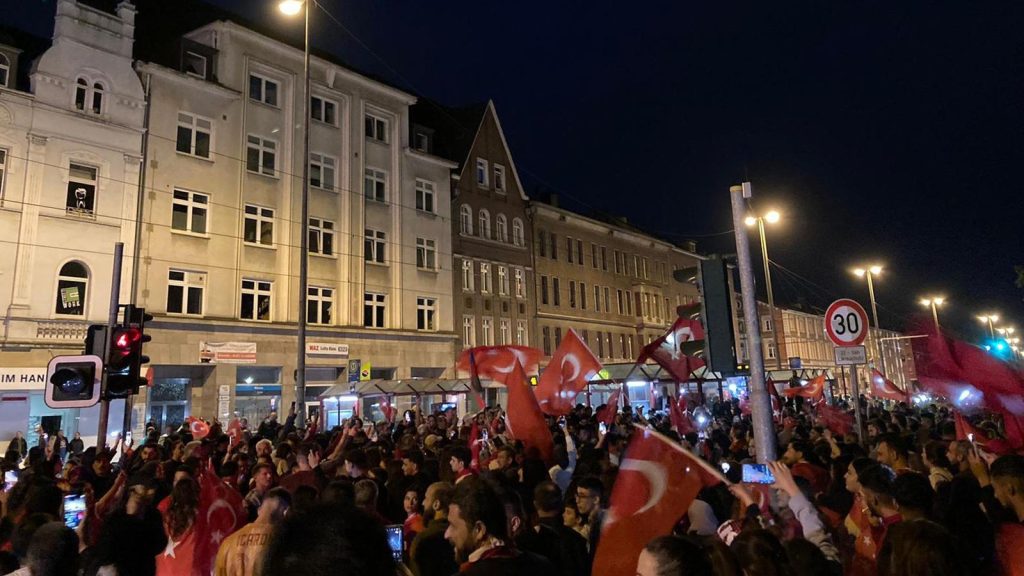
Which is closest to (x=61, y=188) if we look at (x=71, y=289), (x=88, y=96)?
(x=71, y=289)

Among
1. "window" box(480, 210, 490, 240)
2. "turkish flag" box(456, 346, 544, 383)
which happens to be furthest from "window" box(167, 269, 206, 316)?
"window" box(480, 210, 490, 240)

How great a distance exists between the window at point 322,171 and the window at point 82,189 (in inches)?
360

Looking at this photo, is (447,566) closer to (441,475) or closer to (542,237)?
(441,475)

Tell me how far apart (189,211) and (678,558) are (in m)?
27.7

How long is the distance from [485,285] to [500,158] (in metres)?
8.59

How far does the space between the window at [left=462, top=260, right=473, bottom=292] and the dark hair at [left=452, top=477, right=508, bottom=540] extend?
34.9m

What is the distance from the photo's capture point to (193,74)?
2753 cm

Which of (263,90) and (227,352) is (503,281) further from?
(227,352)

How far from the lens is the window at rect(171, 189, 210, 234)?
26.5m

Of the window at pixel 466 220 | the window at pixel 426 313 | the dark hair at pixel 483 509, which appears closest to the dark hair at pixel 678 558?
the dark hair at pixel 483 509

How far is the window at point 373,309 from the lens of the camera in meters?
33.0

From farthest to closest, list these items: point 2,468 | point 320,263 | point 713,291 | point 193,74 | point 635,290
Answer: point 635,290, point 320,263, point 193,74, point 2,468, point 713,291

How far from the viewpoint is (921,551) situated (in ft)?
10.4

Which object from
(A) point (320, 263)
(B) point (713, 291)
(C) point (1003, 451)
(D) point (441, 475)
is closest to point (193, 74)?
(A) point (320, 263)
